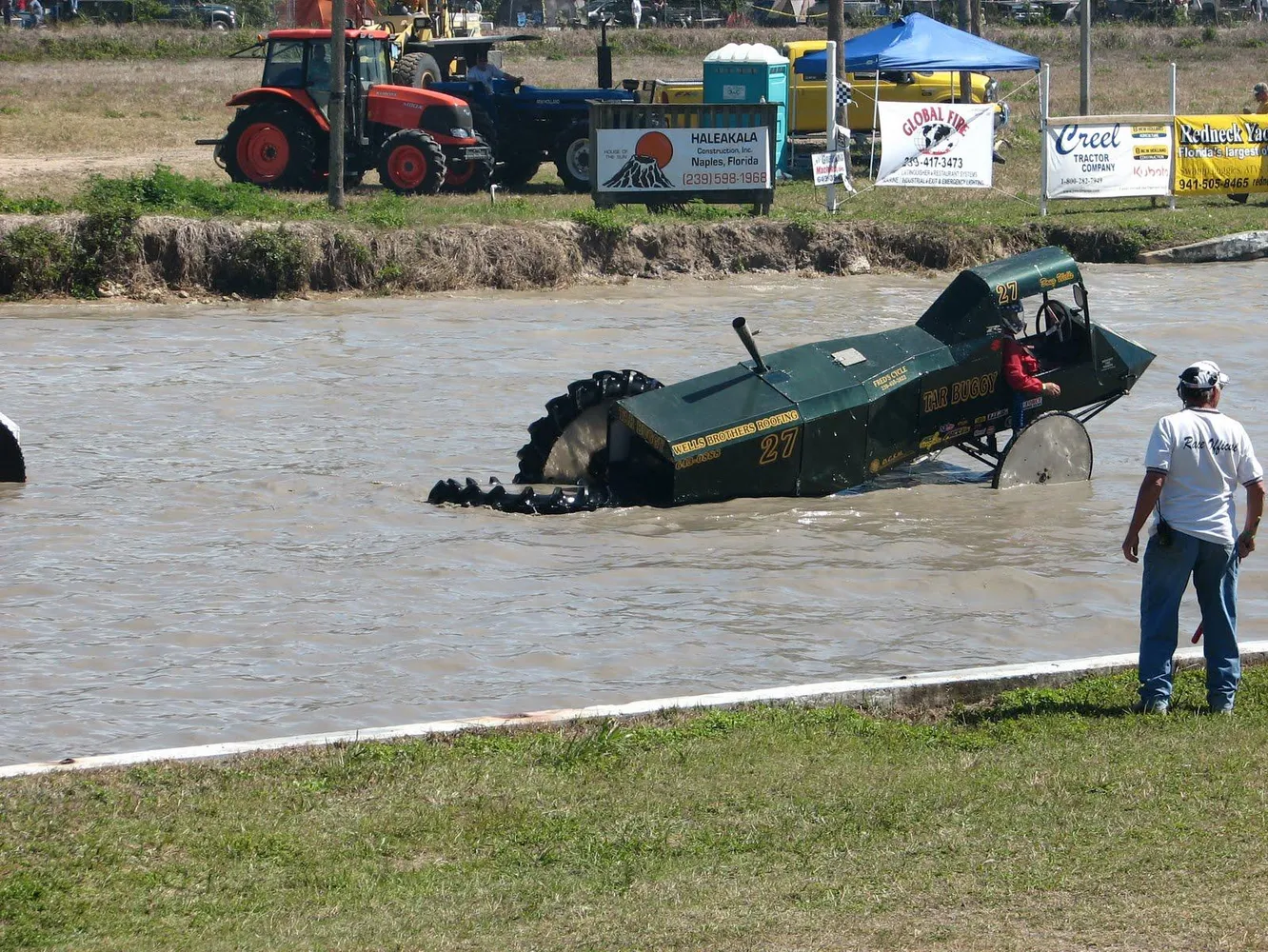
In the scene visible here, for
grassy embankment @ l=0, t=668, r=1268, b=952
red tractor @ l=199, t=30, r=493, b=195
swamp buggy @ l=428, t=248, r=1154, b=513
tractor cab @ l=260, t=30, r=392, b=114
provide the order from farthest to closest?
1. tractor cab @ l=260, t=30, r=392, b=114
2. red tractor @ l=199, t=30, r=493, b=195
3. swamp buggy @ l=428, t=248, r=1154, b=513
4. grassy embankment @ l=0, t=668, r=1268, b=952

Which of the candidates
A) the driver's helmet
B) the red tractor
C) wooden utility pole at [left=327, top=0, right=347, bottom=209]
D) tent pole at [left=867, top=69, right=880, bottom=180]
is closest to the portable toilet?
tent pole at [left=867, top=69, right=880, bottom=180]

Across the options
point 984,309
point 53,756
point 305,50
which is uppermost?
point 305,50

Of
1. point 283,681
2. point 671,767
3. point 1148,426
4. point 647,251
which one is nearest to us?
point 671,767

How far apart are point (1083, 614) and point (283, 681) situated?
4.77m

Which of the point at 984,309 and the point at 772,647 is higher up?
the point at 984,309

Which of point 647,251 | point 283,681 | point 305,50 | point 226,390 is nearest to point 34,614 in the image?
point 283,681

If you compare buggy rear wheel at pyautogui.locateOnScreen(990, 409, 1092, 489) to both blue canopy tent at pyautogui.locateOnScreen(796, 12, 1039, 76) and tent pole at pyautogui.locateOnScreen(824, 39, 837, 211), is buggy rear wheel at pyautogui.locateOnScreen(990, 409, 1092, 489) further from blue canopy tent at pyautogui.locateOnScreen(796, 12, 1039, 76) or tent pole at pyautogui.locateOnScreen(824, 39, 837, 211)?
blue canopy tent at pyautogui.locateOnScreen(796, 12, 1039, 76)

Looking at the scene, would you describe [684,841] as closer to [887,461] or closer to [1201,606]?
[1201,606]

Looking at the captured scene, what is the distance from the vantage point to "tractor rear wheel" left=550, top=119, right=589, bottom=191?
29.0m

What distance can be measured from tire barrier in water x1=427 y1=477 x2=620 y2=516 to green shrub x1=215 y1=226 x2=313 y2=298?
1105 centimetres

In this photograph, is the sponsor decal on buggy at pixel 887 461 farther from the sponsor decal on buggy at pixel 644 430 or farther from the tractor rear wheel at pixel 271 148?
the tractor rear wheel at pixel 271 148

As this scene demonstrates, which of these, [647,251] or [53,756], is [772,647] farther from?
[647,251]

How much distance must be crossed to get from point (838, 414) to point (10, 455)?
652 centimetres

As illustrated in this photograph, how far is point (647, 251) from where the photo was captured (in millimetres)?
24797
